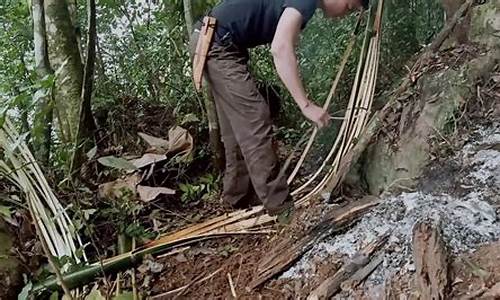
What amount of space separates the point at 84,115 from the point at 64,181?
541 mm

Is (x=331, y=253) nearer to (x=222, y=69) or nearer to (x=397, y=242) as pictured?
(x=397, y=242)

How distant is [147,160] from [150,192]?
9.4 inches

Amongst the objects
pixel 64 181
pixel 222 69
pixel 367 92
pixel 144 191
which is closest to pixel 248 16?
pixel 222 69

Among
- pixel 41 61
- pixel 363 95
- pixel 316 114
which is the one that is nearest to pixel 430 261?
pixel 316 114

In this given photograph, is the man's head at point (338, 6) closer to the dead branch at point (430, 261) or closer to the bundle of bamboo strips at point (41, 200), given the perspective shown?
the dead branch at point (430, 261)

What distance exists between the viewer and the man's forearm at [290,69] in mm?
2398

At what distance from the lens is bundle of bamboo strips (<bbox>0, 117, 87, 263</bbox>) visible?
2688 millimetres

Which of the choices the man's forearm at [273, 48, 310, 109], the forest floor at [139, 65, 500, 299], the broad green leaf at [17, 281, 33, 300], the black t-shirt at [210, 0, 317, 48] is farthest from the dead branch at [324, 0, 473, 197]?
the broad green leaf at [17, 281, 33, 300]

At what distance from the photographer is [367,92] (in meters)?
3.08

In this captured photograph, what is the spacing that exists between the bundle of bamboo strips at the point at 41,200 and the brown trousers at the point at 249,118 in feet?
2.78

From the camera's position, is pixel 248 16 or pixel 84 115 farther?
pixel 84 115

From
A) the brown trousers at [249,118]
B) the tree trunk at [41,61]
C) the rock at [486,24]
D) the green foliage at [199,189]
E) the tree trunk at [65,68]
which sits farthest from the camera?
the tree trunk at [65,68]

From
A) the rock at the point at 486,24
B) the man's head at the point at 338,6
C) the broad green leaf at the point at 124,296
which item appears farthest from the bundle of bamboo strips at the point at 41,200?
the rock at the point at 486,24

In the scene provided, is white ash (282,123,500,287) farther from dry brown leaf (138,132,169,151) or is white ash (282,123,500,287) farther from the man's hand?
dry brown leaf (138,132,169,151)
